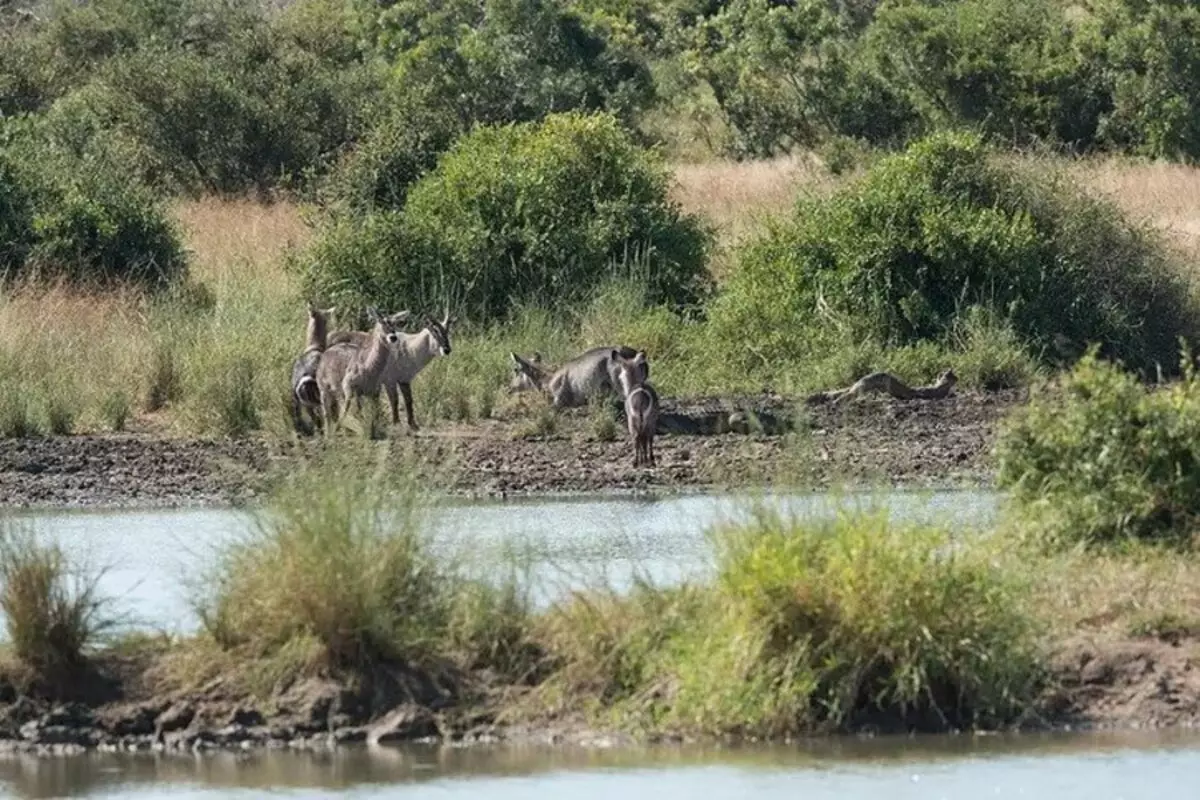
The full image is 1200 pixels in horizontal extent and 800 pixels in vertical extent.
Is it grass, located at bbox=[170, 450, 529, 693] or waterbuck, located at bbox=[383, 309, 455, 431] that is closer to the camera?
grass, located at bbox=[170, 450, 529, 693]

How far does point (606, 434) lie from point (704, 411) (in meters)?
1.28

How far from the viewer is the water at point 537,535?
10250 mm

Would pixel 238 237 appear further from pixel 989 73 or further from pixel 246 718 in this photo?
pixel 246 718

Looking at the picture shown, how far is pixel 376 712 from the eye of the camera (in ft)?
31.2

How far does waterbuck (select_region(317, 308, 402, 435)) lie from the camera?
64.6 ft

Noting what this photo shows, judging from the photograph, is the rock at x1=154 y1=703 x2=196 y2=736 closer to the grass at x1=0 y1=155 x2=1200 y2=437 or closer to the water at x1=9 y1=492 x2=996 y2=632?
the water at x1=9 y1=492 x2=996 y2=632

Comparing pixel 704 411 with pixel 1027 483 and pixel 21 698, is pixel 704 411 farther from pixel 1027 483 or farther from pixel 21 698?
pixel 21 698

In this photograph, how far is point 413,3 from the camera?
150 feet

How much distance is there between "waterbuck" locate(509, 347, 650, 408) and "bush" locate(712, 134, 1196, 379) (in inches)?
107

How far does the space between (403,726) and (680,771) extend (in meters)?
1.16

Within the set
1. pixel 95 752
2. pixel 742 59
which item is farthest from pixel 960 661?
pixel 742 59

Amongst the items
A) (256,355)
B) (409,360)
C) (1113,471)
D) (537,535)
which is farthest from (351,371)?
(1113,471)

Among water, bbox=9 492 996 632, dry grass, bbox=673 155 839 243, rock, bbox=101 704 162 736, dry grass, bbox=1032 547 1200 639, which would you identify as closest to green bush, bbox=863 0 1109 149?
dry grass, bbox=673 155 839 243

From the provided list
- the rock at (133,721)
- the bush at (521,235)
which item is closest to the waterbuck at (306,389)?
the bush at (521,235)
